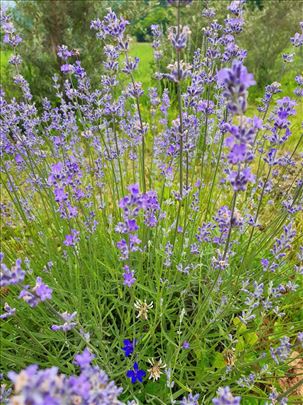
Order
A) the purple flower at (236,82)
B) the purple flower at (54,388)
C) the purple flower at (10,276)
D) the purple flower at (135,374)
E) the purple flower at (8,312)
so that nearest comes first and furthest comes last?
1. the purple flower at (54,388)
2. the purple flower at (236,82)
3. the purple flower at (10,276)
4. the purple flower at (8,312)
5. the purple flower at (135,374)

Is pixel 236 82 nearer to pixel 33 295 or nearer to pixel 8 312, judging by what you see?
pixel 33 295

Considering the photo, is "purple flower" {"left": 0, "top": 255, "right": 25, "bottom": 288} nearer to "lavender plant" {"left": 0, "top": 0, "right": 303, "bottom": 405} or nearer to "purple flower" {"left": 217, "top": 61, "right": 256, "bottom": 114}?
"lavender plant" {"left": 0, "top": 0, "right": 303, "bottom": 405}

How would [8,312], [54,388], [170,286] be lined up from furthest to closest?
[170,286] < [8,312] < [54,388]

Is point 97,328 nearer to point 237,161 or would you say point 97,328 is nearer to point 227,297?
point 227,297

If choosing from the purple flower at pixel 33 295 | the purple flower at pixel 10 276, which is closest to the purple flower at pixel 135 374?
the purple flower at pixel 33 295

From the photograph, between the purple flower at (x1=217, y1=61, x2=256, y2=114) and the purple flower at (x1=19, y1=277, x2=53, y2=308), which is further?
the purple flower at (x1=19, y1=277, x2=53, y2=308)

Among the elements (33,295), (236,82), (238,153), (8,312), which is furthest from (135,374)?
(236,82)

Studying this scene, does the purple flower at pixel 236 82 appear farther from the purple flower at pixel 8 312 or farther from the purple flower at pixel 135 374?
the purple flower at pixel 135 374

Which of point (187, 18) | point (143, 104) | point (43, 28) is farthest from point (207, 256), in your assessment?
point (187, 18)

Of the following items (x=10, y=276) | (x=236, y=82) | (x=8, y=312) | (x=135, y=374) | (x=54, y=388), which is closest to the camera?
(x=54, y=388)

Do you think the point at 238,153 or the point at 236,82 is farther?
the point at 238,153

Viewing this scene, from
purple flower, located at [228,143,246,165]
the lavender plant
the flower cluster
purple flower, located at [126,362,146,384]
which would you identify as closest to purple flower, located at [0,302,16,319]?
the lavender plant

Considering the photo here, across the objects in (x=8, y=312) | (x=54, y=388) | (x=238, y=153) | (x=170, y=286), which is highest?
(x=238, y=153)

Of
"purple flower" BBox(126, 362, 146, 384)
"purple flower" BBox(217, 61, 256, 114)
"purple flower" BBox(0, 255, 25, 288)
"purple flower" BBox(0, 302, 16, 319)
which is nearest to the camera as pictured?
"purple flower" BBox(217, 61, 256, 114)
